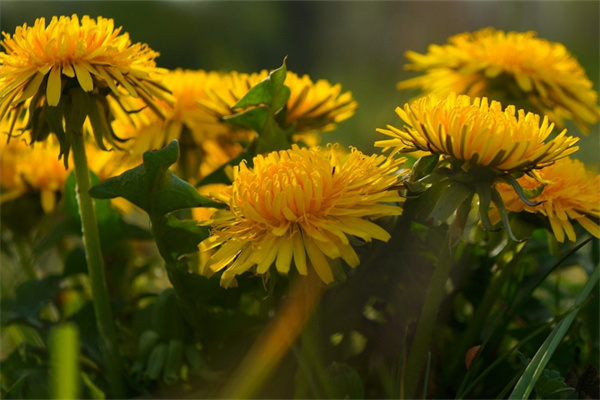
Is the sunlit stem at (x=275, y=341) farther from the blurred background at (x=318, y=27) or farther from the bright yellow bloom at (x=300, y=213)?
the blurred background at (x=318, y=27)

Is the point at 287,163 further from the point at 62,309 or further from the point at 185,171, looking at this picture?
the point at 62,309

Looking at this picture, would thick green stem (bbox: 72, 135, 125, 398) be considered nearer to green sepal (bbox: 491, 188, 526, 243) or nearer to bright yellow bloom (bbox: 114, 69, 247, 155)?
bright yellow bloom (bbox: 114, 69, 247, 155)

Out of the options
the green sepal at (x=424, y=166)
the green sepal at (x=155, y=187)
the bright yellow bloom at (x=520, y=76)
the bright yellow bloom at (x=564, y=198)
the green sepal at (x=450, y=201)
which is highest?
the bright yellow bloom at (x=520, y=76)

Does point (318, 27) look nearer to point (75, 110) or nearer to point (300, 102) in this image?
point (300, 102)

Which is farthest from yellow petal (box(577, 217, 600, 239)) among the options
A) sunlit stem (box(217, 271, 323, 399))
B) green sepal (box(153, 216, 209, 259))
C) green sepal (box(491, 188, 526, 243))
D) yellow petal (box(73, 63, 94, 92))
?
yellow petal (box(73, 63, 94, 92))

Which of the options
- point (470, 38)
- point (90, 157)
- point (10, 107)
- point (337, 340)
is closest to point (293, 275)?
point (337, 340)

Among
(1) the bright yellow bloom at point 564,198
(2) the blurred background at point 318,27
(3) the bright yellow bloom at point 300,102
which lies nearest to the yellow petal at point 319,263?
(1) the bright yellow bloom at point 564,198

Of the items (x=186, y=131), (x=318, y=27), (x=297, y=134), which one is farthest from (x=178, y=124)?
(x=318, y=27)
